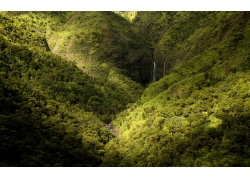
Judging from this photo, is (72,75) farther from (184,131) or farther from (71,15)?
(71,15)

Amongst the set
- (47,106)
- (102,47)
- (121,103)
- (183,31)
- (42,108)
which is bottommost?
(42,108)

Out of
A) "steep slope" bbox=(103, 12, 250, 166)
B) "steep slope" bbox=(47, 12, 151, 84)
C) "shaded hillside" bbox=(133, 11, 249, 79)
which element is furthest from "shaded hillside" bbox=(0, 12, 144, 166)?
"shaded hillside" bbox=(133, 11, 249, 79)

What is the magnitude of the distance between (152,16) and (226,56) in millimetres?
61596

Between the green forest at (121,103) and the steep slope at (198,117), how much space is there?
5.7 inches

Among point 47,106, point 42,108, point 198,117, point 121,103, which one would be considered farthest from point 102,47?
point 198,117

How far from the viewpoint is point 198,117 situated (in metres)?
49.6

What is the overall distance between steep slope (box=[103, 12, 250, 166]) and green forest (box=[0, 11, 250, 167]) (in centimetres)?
14

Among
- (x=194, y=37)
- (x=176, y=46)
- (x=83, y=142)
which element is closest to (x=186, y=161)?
(x=83, y=142)

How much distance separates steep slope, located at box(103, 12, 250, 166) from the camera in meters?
43.0

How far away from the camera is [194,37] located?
8994 centimetres

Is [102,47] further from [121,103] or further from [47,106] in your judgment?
[47,106]

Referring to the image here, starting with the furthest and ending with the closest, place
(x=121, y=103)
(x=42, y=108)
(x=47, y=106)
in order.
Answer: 1. (x=121, y=103)
2. (x=47, y=106)
3. (x=42, y=108)

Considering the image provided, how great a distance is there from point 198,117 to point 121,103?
25.2 meters

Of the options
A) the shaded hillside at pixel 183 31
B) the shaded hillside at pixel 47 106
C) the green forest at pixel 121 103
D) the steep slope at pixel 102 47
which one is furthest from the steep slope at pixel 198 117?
the steep slope at pixel 102 47
